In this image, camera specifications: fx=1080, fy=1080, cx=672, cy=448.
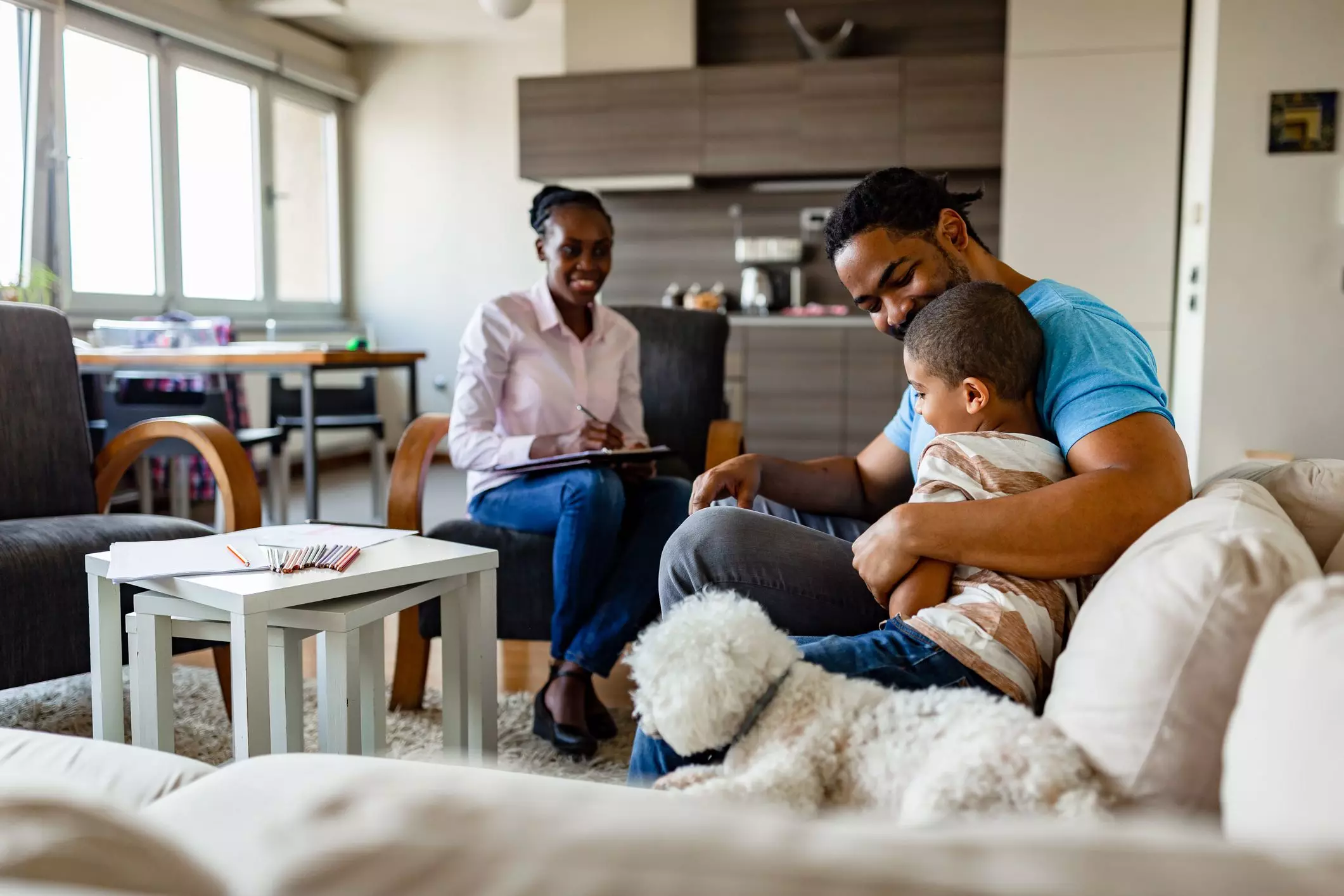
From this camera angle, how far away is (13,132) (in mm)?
4781

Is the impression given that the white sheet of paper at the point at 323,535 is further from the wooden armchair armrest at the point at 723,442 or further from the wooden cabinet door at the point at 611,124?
the wooden cabinet door at the point at 611,124

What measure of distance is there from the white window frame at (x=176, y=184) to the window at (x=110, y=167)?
1.7 inches

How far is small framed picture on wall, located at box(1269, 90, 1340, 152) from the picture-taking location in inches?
148

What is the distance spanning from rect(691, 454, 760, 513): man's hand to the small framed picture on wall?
3.04 m

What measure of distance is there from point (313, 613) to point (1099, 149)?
440cm

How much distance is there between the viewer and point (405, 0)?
20.5 ft

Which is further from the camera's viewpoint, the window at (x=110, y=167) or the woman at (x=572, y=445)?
the window at (x=110, y=167)

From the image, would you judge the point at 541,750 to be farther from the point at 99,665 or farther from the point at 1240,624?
the point at 1240,624

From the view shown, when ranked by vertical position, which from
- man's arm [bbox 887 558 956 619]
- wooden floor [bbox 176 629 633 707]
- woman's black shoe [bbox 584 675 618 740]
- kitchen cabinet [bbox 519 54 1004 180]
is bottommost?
wooden floor [bbox 176 629 633 707]

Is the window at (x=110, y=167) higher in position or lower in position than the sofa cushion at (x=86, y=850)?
higher

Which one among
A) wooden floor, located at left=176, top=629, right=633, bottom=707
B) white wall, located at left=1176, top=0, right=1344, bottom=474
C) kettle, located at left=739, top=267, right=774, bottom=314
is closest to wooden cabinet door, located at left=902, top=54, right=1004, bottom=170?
kettle, located at left=739, top=267, right=774, bottom=314

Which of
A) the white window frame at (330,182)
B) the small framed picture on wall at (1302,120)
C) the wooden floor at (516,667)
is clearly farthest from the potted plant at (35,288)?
the small framed picture on wall at (1302,120)

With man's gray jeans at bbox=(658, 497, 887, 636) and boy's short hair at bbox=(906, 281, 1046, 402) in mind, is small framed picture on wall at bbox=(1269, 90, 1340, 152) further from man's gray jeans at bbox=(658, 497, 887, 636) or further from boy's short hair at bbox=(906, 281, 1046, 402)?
man's gray jeans at bbox=(658, 497, 887, 636)

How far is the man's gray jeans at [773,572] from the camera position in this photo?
134 centimetres
